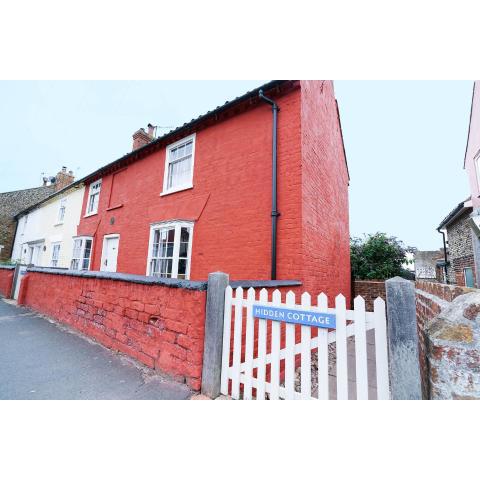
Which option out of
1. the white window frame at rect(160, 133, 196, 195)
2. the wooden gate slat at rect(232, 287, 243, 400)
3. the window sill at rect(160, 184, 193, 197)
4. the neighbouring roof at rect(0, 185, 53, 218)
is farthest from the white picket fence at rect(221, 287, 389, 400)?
the neighbouring roof at rect(0, 185, 53, 218)

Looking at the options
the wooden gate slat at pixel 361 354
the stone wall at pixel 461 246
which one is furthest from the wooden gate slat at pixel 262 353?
the stone wall at pixel 461 246

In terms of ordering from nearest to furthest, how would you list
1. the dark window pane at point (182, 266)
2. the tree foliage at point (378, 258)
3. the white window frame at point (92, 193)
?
the dark window pane at point (182, 266)
the white window frame at point (92, 193)
the tree foliage at point (378, 258)

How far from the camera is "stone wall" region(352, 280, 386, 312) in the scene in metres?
10.8

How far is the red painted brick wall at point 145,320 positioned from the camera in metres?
3.04

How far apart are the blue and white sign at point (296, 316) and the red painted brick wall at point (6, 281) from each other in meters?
12.4

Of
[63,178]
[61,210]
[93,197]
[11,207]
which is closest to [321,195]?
[93,197]

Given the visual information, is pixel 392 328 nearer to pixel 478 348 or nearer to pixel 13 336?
pixel 478 348

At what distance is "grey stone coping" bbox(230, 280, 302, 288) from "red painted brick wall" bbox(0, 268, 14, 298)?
38.9ft

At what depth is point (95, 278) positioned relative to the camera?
4938 millimetres

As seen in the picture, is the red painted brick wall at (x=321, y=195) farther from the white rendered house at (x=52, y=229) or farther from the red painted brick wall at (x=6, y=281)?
the red painted brick wall at (x=6, y=281)

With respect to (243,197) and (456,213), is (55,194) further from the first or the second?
(456,213)

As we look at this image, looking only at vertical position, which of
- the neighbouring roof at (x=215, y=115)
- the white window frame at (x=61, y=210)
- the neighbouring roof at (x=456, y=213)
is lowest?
the neighbouring roof at (x=456, y=213)

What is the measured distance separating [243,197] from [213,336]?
12.4 feet

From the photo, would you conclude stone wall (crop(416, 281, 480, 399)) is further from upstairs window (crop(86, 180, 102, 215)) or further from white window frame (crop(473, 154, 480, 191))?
upstairs window (crop(86, 180, 102, 215))
